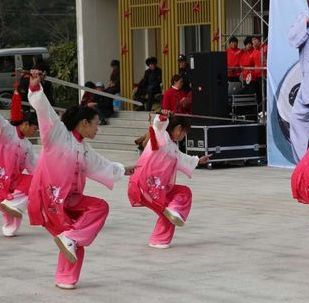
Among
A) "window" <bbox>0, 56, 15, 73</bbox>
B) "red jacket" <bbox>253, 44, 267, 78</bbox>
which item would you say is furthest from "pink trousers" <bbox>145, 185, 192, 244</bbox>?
"window" <bbox>0, 56, 15, 73</bbox>

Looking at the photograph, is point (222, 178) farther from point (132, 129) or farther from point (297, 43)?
point (132, 129)

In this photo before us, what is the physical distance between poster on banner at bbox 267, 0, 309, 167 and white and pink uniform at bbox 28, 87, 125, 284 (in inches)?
281

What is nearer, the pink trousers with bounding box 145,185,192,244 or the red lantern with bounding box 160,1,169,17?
the pink trousers with bounding box 145,185,192,244

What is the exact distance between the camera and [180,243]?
8.92m

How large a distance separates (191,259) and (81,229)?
58.6 inches

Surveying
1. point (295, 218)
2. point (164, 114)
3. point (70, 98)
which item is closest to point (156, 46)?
point (70, 98)

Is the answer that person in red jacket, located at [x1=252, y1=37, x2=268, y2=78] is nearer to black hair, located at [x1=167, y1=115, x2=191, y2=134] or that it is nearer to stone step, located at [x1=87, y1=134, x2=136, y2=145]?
stone step, located at [x1=87, y1=134, x2=136, y2=145]

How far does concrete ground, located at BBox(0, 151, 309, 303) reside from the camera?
6.80 meters

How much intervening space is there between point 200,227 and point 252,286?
2895 millimetres

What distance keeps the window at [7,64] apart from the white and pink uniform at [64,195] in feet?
Answer: 64.3

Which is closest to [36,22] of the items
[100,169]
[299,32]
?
[299,32]

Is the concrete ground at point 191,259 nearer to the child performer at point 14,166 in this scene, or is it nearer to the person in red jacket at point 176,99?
the child performer at point 14,166

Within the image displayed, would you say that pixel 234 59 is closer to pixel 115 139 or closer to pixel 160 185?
pixel 115 139

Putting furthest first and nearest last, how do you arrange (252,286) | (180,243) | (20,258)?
1. (180,243)
2. (20,258)
3. (252,286)
